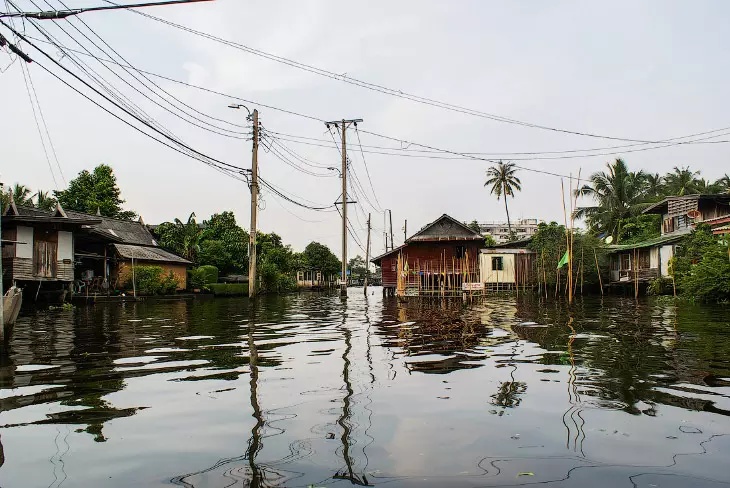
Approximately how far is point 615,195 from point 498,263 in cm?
1284

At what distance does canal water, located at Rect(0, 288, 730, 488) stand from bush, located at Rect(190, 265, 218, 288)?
2922cm

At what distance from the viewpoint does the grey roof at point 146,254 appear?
3066cm

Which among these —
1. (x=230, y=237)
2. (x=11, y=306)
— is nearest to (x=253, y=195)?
(x=11, y=306)

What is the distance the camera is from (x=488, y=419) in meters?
A: 4.11

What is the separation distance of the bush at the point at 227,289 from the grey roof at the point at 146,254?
10.1 feet

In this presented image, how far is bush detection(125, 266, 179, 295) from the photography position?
3039cm

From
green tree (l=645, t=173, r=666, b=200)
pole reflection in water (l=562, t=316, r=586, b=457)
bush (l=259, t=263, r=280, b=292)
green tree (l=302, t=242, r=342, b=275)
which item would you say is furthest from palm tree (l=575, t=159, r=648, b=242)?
pole reflection in water (l=562, t=316, r=586, b=457)

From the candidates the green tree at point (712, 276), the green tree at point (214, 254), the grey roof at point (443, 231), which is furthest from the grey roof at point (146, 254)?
the green tree at point (712, 276)

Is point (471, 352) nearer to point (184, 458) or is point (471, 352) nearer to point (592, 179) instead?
point (184, 458)

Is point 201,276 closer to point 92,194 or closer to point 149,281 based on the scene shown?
point 149,281

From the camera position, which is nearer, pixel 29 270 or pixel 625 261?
pixel 29 270

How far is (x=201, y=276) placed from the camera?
37094 mm

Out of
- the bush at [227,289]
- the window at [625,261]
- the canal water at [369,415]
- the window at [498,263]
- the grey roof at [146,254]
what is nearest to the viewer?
the canal water at [369,415]

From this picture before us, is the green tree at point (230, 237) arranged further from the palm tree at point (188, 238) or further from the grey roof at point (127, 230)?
the grey roof at point (127, 230)
